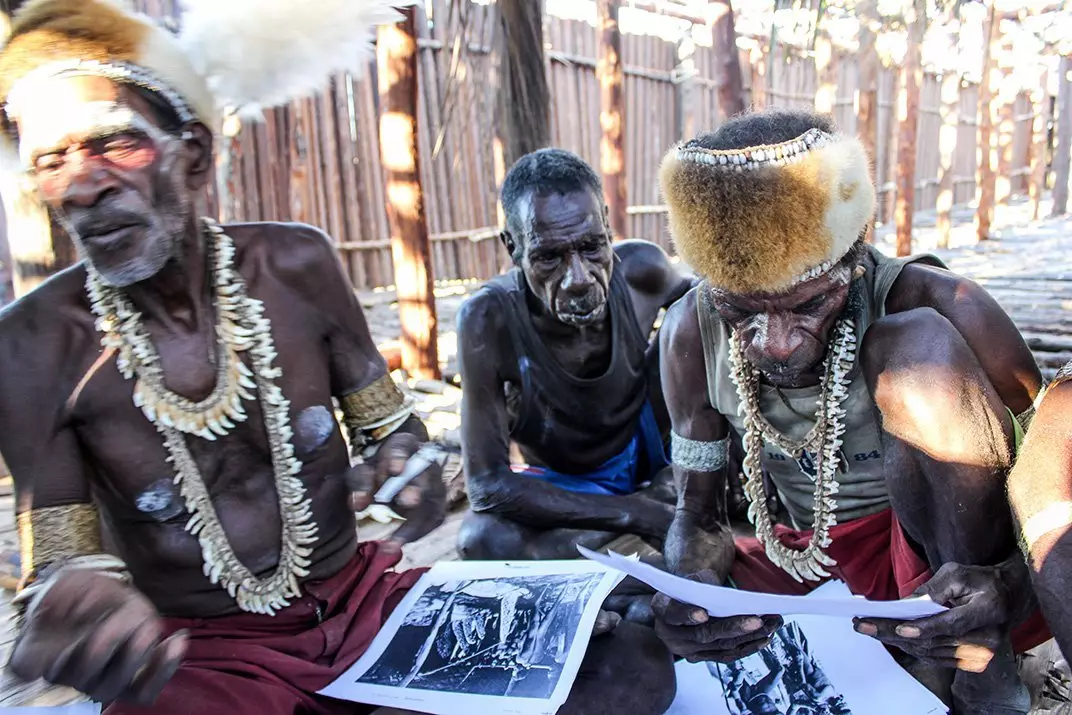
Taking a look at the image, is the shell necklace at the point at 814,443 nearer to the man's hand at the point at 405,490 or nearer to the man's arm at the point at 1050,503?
the man's arm at the point at 1050,503

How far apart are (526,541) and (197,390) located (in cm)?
123

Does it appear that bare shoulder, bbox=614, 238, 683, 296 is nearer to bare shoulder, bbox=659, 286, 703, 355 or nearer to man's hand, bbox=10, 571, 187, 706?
bare shoulder, bbox=659, 286, 703, 355

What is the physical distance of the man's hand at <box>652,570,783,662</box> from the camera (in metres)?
1.48

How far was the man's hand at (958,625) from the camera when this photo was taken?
133 cm

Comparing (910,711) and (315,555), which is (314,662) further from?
(910,711)

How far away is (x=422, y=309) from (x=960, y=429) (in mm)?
4284

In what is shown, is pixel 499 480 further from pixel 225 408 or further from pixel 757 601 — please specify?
pixel 757 601

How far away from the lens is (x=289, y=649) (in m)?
1.73

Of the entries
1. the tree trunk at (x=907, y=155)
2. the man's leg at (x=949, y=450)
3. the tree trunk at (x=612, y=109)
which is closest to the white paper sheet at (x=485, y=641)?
the man's leg at (x=949, y=450)

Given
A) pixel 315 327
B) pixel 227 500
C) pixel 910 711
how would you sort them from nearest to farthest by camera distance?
pixel 910 711, pixel 227 500, pixel 315 327

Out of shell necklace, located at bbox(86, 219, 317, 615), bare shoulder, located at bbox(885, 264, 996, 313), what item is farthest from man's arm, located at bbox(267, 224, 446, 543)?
bare shoulder, located at bbox(885, 264, 996, 313)

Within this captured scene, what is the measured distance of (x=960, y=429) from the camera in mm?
1423

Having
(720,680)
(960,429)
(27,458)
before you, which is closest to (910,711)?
(720,680)

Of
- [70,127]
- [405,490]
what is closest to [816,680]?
[405,490]
